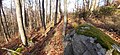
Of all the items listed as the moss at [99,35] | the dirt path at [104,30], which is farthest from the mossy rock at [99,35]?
the dirt path at [104,30]

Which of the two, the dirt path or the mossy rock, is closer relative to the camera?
the mossy rock

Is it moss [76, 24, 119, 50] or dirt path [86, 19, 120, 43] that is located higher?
moss [76, 24, 119, 50]

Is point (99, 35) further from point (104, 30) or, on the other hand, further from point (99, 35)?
point (104, 30)

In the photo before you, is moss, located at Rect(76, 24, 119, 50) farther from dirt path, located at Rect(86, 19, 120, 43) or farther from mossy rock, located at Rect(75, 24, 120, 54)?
dirt path, located at Rect(86, 19, 120, 43)

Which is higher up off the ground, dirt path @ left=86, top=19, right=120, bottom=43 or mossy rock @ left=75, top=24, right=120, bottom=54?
mossy rock @ left=75, top=24, right=120, bottom=54

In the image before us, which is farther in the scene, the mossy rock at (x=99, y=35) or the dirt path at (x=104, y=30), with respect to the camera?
the dirt path at (x=104, y=30)

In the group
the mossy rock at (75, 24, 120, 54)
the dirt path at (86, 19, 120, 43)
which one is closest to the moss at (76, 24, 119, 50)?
the mossy rock at (75, 24, 120, 54)

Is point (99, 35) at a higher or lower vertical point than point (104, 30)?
higher

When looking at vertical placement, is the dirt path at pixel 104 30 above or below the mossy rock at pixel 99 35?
below

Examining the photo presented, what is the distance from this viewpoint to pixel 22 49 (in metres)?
13.8

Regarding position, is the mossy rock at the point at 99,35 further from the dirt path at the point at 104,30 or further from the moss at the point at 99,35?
the dirt path at the point at 104,30

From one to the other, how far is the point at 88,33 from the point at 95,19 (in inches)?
379

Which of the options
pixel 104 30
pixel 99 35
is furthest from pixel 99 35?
pixel 104 30

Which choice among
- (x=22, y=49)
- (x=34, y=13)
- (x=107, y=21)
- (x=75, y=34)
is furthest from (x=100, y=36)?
(x=34, y=13)
